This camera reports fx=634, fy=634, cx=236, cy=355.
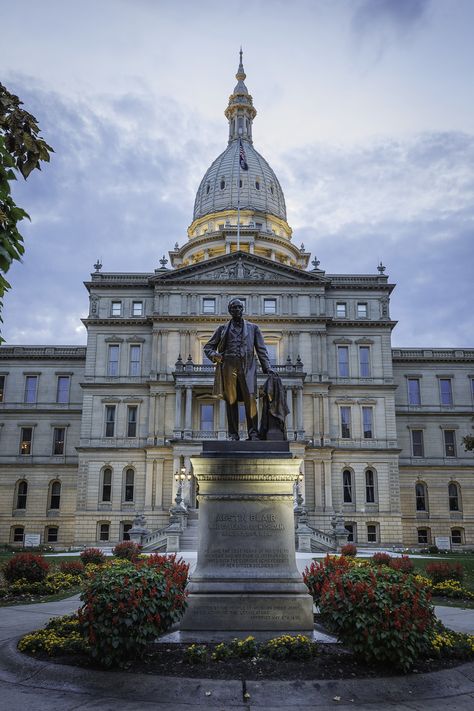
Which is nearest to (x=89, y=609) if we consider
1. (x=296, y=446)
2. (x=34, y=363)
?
(x=296, y=446)

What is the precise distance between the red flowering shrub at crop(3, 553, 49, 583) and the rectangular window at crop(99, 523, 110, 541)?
34.3 meters

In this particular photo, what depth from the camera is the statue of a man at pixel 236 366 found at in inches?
468

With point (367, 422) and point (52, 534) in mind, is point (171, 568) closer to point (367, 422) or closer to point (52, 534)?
point (367, 422)

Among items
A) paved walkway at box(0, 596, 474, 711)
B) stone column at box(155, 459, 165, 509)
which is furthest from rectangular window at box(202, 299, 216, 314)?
paved walkway at box(0, 596, 474, 711)

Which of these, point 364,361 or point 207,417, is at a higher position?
point 364,361

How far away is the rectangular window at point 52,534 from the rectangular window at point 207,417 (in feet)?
56.6

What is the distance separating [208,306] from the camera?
5697cm

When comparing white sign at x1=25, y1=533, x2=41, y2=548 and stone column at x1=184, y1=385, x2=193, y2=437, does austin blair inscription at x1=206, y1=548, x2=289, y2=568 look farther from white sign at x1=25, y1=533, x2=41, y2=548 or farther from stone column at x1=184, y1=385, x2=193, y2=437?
white sign at x1=25, y1=533, x2=41, y2=548

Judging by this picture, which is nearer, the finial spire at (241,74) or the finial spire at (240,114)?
the finial spire at (240,114)

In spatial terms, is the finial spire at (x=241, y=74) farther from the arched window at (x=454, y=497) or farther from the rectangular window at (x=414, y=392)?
the arched window at (x=454, y=497)

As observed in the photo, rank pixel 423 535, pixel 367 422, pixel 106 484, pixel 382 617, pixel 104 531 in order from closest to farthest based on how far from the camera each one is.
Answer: pixel 382 617 → pixel 104 531 → pixel 106 484 → pixel 367 422 → pixel 423 535

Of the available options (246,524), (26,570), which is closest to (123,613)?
(246,524)

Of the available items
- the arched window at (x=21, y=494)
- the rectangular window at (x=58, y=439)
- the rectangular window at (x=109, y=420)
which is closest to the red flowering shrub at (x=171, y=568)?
the rectangular window at (x=109, y=420)

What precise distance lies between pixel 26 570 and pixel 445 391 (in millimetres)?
50576
